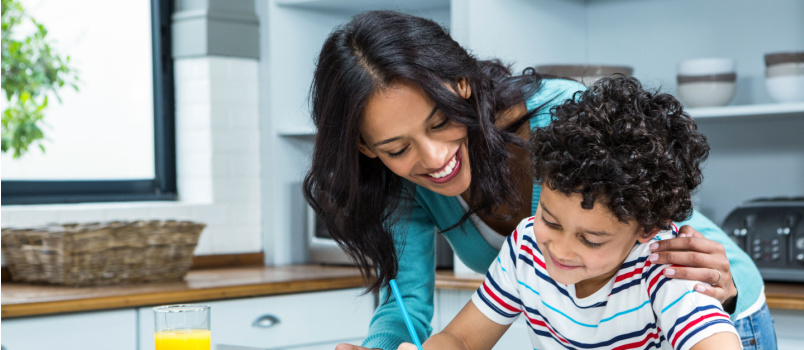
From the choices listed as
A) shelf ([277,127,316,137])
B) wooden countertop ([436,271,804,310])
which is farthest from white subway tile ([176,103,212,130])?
wooden countertop ([436,271,804,310])

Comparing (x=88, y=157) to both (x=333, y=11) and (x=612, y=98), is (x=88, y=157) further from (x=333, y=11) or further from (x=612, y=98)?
(x=612, y=98)

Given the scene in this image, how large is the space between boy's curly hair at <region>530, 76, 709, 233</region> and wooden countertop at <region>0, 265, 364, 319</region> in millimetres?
1647

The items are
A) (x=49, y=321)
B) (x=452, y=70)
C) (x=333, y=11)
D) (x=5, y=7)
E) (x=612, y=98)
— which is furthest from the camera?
(x=333, y=11)

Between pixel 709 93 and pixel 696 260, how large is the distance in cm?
166

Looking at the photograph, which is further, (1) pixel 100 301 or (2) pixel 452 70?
(1) pixel 100 301

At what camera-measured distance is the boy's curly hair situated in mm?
1225

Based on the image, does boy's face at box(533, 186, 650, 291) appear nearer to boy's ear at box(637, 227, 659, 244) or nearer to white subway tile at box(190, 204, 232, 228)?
boy's ear at box(637, 227, 659, 244)

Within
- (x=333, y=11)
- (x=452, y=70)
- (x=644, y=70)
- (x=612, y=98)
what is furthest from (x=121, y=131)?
(x=612, y=98)

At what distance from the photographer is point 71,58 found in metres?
3.42

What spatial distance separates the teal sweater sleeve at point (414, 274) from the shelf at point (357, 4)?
178cm

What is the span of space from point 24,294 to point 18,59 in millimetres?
1081

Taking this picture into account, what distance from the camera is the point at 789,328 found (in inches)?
94.9

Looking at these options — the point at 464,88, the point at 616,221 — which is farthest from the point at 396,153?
the point at 616,221

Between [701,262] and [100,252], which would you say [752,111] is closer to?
[701,262]
